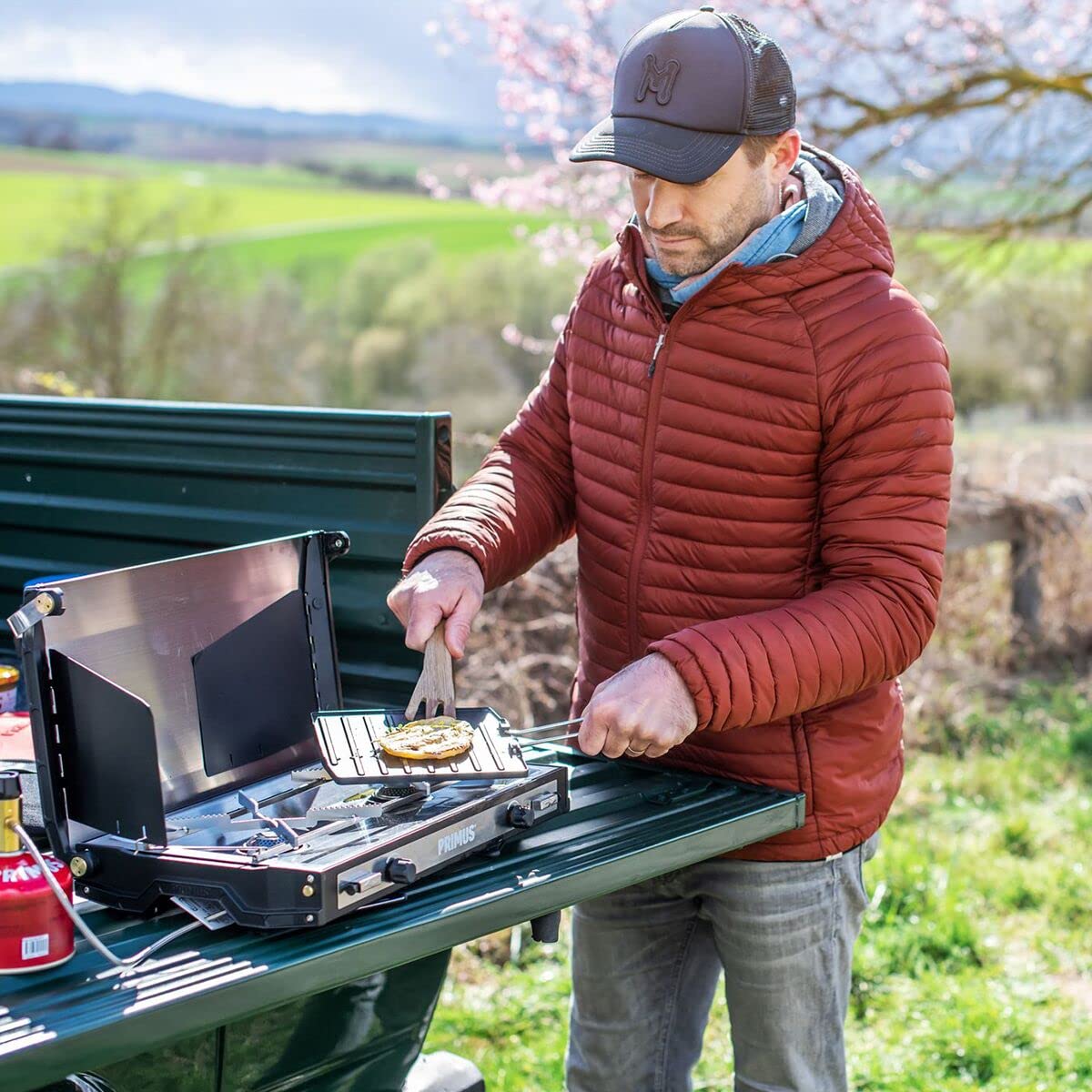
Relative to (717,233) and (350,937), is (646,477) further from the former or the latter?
(350,937)

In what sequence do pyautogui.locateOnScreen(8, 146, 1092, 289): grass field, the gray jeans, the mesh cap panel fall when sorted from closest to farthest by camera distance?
the mesh cap panel
the gray jeans
pyautogui.locateOnScreen(8, 146, 1092, 289): grass field

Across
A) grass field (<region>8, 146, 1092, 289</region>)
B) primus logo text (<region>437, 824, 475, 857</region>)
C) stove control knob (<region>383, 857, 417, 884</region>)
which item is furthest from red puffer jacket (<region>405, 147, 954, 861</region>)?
grass field (<region>8, 146, 1092, 289</region>)

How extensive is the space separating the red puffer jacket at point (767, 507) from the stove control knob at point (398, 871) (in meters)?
0.46

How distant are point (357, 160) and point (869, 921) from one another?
1205 centimetres

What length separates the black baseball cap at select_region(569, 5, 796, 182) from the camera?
201 centimetres

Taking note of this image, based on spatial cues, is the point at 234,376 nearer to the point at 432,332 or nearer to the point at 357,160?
the point at 432,332

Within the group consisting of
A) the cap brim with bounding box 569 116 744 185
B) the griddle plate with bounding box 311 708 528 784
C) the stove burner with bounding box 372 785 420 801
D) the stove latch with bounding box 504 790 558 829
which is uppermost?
the cap brim with bounding box 569 116 744 185

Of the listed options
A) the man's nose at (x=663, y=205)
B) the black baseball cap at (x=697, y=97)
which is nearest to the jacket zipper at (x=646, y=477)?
the man's nose at (x=663, y=205)

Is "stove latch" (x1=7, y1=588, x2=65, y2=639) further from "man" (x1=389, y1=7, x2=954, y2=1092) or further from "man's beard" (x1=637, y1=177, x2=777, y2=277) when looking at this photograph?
"man's beard" (x1=637, y1=177, x2=777, y2=277)

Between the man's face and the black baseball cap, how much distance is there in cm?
4

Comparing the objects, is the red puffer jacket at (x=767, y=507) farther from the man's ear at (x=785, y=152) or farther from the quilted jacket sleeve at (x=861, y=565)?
the man's ear at (x=785, y=152)

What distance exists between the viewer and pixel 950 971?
3.94 metres

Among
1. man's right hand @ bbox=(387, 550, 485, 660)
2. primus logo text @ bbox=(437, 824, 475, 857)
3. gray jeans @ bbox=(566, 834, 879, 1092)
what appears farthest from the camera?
gray jeans @ bbox=(566, 834, 879, 1092)

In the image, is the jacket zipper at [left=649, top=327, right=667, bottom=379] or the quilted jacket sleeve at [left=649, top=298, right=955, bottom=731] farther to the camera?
the jacket zipper at [left=649, top=327, right=667, bottom=379]
